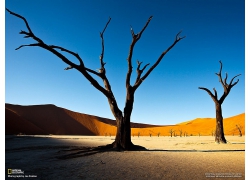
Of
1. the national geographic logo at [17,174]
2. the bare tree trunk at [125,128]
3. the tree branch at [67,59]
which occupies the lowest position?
the national geographic logo at [17,174]

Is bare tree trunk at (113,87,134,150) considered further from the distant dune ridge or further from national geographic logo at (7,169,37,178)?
the distant dune ridge

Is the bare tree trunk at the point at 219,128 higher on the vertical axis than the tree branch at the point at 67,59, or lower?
lower

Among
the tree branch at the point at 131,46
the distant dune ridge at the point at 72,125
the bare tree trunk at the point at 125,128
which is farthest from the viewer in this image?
the distant dune ridge at the point at 72,125

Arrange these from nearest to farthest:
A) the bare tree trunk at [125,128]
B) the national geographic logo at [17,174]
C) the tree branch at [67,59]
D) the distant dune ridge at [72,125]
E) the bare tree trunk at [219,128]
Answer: the national geographic logo at [17,174] → the tree branch at [67,59] → the bare tree trunk at [125,128] → the bare tree trunk at [219,128] → the distant dune ridge at [72,125]

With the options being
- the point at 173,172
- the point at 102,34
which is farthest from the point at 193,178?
the point at 102,34

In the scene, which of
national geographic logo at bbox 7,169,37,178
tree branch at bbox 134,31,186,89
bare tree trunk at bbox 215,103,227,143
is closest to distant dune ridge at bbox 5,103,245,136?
bare tree trunk at bbox 215,103,227,143

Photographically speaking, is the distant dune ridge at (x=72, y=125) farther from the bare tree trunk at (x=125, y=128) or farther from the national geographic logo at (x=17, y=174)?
the national geographic logo at (x=17, y=174)

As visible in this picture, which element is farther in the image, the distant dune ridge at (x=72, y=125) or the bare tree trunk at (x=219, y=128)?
the distant dune ridge at (x=72, y=125)

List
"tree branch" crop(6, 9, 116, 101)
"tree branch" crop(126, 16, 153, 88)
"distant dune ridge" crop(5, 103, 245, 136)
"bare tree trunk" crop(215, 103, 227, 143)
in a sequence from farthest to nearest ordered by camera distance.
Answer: "distant dune ridge" crop(5, 103, 245, 136)
"bare tree trunk" crop(215, 103, 227, 143)
"tree branch" crop(126, 16, 153, 88)
"tree branch" crop(6, 9, 116, 101)

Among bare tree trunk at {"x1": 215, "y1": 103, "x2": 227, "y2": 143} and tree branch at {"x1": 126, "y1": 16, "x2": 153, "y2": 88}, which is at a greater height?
tree branch at {"x1": 126, "y1": 16, "x2": 153, "y2": 88}

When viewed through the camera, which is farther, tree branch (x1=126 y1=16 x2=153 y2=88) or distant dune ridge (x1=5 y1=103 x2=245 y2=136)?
distant dune ridge (x1=5 y1=103 x2=245 y2=136)

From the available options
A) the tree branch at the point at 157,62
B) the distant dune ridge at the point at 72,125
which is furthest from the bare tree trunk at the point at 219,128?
the distant dune ridge at the point at 72,125

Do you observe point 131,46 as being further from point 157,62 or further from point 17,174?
point 17,174

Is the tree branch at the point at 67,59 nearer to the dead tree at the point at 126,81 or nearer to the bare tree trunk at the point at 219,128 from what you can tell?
the dead tree at the point at 126,81
